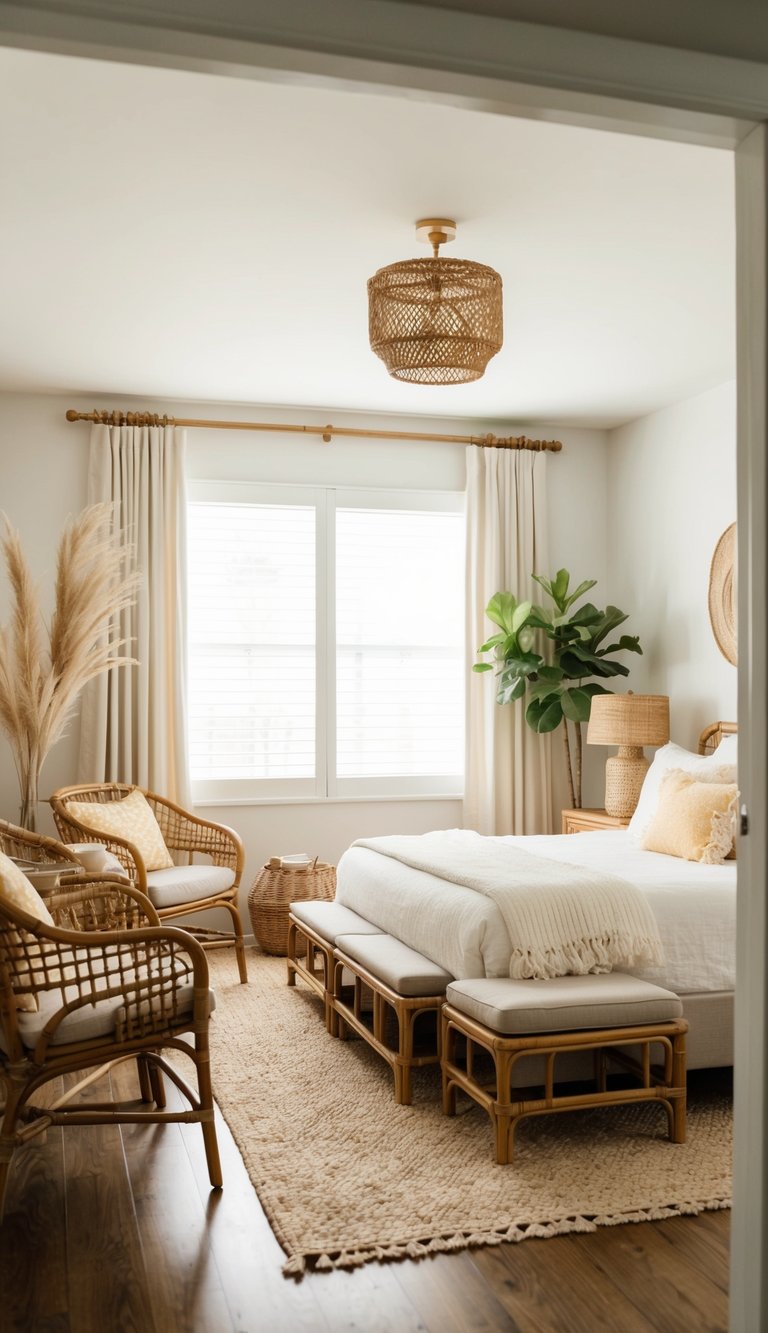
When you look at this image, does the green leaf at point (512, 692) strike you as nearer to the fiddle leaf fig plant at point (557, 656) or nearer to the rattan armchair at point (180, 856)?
the fiddle leaf fig plant at point (557, 656)

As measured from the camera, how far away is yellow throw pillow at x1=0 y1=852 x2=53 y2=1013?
283 cm

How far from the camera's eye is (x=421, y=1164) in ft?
10.2

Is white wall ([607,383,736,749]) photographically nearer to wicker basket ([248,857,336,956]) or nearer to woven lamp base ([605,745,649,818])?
woven lamp base ([605,745,649,818])

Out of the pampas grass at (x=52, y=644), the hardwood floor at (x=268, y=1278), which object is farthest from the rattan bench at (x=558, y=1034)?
the pampas grass at (x=52, y=644)

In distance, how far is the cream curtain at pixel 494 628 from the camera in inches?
252

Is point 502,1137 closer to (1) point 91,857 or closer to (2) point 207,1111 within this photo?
(2) point 207,1111

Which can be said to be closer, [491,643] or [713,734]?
[713,734]

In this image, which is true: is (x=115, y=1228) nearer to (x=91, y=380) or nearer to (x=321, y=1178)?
(x=321, y=1178)

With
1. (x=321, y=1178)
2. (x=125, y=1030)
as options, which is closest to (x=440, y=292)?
(x=125, y=1030)

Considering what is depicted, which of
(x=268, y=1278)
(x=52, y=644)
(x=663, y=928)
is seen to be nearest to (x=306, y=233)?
(x=52, y=644)

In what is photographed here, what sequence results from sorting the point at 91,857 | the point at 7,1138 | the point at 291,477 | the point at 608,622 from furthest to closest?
Result: the point at 291,477 → the point at 608,622 → the point at 91,857 → the point at 7,1138

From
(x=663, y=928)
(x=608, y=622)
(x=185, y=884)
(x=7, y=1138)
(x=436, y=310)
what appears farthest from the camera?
(x=608, y=622)

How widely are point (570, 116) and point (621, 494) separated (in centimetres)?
469

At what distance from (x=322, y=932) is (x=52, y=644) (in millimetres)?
1787
